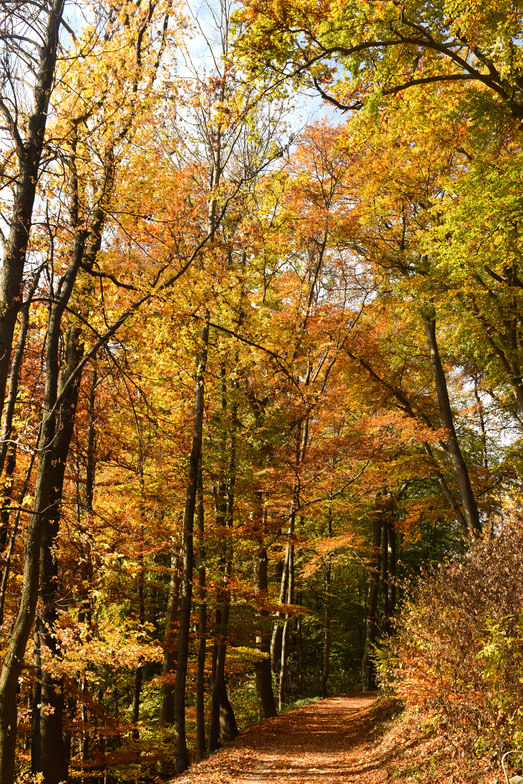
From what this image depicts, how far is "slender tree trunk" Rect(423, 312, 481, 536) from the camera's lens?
38.7 ft

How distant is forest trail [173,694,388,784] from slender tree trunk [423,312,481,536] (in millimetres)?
4916

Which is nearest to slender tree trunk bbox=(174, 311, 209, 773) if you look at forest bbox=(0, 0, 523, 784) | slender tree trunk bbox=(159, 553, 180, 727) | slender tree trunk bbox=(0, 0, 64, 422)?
forest bbox=(0, 0, 523, 784)

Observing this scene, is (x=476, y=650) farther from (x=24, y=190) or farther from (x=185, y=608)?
(x=24, y=190)

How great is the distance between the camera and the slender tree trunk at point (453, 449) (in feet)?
38.7

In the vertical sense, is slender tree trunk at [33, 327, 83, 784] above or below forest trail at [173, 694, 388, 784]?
above

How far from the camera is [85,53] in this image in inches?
201

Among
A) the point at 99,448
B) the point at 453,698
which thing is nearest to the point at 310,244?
the point at 99,448

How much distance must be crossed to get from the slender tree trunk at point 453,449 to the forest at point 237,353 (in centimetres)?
6

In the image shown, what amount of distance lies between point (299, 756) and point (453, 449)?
708cm

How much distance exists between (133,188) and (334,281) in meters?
9.82

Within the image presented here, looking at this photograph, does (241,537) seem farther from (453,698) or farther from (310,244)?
(310,244)

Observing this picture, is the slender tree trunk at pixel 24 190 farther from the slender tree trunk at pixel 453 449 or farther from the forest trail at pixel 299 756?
the slender tree trunk at pixel 453 449

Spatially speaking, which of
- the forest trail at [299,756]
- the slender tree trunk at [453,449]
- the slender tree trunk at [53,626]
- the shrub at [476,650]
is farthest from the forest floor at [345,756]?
A: the slender tree trunk at [453,449]

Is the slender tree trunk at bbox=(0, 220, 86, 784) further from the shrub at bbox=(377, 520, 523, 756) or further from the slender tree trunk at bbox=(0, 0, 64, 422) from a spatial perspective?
the shrub at bbox=(377, 520, 523, 756)
